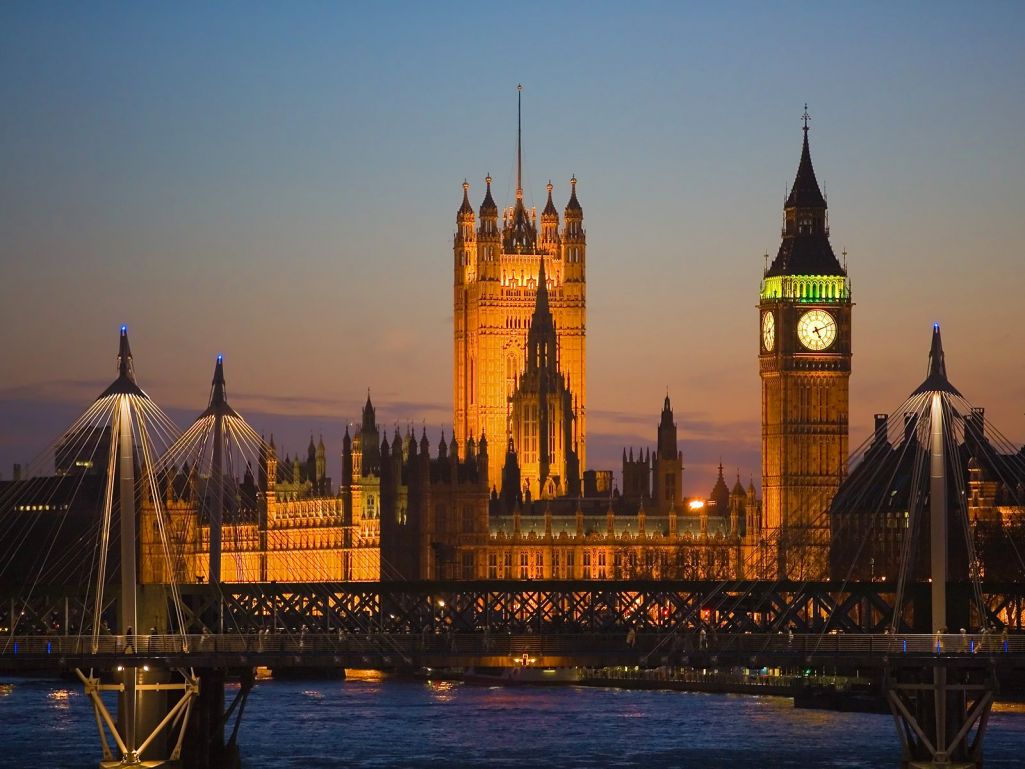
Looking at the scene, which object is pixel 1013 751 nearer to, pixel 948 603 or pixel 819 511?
pixel 948 603

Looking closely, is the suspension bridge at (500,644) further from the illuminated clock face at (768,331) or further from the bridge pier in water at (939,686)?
the illuminated clock face at (768,331)

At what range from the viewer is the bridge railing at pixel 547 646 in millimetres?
88062

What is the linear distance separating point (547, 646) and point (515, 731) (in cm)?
2508

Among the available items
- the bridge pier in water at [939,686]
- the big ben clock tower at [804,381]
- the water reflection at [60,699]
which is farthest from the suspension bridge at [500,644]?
the big ben clock tower at [804,381]

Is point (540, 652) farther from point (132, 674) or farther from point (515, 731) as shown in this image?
point (515, 731)

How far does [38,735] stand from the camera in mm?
112000

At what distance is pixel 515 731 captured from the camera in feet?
387

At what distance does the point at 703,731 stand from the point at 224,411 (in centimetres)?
2276

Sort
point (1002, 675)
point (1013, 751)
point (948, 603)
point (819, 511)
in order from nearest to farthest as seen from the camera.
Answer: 1. point (948, 603)
2. point (1013, 751)
3. point (1002, 675)
4. point (819, 511)

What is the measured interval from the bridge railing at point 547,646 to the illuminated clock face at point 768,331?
88.2m

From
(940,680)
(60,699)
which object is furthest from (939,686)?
(60,699)

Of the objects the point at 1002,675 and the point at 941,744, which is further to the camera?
the point at 1002,675

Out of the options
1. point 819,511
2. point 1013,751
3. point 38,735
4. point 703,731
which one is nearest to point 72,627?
point 38,735

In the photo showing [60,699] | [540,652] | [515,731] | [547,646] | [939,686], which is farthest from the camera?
[60,699]
